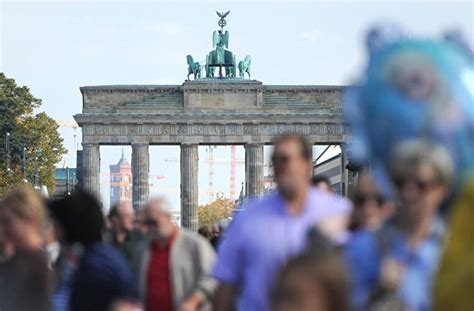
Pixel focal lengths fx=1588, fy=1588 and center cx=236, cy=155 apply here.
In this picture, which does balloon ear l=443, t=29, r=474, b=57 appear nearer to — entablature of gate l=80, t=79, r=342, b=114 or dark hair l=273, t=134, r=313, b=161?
dark hair l=273, t=134, r=313, b=161

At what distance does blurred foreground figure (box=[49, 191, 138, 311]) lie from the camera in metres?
8.16

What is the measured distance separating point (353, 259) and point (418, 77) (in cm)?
83

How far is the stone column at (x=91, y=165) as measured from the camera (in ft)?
339

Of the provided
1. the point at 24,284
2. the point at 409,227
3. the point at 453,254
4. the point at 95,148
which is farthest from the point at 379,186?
the point at 95,148

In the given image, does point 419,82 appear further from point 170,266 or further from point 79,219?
point 170,266

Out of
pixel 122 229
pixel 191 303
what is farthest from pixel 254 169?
pixel 191 303

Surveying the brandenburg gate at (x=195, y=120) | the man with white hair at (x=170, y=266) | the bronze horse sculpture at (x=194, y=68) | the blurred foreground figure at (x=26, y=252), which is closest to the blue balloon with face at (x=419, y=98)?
the blurred foreground figure at (x=26, y=252)

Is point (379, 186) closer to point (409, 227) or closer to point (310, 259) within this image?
point (409, 227)

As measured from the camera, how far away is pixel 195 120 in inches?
4075

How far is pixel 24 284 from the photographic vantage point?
33.0 ft

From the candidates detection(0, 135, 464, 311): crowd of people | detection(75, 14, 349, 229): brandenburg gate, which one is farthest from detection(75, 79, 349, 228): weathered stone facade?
detection(0, 135, 464, 311): crowd of people

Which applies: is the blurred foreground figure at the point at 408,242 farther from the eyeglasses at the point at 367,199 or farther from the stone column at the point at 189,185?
the stone column at the point at 189,185

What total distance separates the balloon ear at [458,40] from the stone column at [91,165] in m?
95.9

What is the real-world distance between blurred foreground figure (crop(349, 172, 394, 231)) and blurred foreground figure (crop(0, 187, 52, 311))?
1932 millimetres
